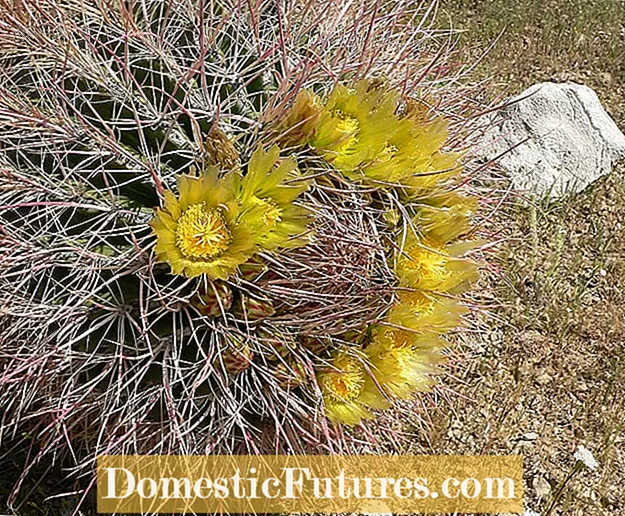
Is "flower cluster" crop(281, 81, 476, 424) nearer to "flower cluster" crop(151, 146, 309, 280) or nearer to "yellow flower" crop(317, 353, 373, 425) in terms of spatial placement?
"yellow flower" crop(317, 353, 373, 425)

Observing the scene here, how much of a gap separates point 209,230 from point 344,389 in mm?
390

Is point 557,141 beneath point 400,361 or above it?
Result: above

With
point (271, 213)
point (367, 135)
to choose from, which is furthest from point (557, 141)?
point (271, 213)

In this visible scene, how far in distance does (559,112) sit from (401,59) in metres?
1.46

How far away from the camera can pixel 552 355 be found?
226 centimetres

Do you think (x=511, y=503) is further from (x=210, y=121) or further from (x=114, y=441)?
(x=210, y=121)

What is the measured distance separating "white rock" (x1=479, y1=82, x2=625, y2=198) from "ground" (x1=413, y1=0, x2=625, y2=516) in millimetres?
76

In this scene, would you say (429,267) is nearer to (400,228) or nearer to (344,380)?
(400,228)

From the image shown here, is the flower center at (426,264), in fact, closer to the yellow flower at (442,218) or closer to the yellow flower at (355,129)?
the yellow flower at (442,218)

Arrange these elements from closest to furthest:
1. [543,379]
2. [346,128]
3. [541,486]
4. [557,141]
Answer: [346,128] → [541,486] → [543,379] → [557,141]

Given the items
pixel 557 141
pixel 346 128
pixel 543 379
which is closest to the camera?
pixel 346 128

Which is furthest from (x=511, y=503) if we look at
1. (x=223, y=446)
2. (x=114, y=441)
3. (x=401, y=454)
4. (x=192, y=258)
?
(x=192, y=258)

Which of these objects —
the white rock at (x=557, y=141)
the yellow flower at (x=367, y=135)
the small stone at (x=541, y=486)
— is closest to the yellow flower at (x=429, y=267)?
the yellow flower at (x=367, y=135)

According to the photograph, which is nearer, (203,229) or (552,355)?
(203,229)
